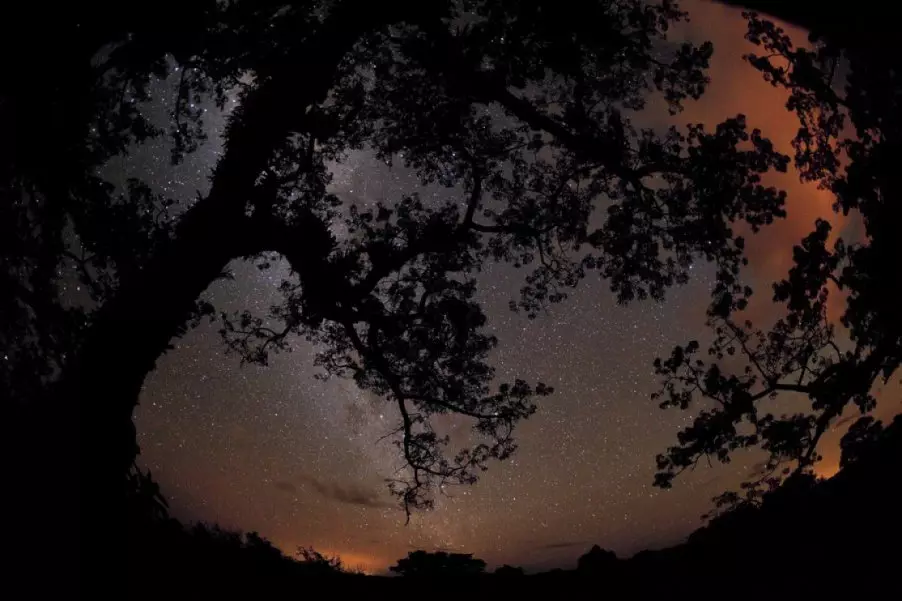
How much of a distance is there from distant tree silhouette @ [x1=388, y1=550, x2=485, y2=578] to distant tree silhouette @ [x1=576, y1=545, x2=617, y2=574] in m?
1.17

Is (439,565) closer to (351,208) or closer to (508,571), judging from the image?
(508,571)

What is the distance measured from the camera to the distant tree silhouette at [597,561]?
628 cm

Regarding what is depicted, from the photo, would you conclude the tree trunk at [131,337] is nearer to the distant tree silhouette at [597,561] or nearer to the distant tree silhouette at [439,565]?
the distant tree silhouette at [439,565]

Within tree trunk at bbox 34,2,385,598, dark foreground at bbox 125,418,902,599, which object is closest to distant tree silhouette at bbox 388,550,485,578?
dark foreground at bbox 125,418,902,599

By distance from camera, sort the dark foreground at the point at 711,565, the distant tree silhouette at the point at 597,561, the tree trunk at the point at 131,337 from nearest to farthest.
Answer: the tree trunk at the point at 131,337 < the dark foreground at the point at 711,565 < the distant tree silhouette at the point at 597,561

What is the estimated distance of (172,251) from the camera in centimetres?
461

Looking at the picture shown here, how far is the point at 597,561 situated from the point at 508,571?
106 centimetres

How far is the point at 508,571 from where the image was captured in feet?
22.2

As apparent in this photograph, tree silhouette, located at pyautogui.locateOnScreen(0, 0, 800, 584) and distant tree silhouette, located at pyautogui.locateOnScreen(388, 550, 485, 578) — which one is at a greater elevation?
tree silhouette, located at pyautogui.locateOnScreen(0, 0, 800, 584)

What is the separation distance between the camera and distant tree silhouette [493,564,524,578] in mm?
6645

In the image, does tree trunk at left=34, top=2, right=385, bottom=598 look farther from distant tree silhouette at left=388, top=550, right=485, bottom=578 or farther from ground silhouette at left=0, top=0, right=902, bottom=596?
distant tree silhouette at left=388, top=550, right=485, bottom=578

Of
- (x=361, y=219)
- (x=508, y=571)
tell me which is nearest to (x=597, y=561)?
(x=508, y=571)

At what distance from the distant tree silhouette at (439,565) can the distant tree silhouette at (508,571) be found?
220 mm

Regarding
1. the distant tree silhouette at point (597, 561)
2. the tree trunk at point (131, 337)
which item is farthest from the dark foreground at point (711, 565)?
the tree trunk at point (131, 337)
